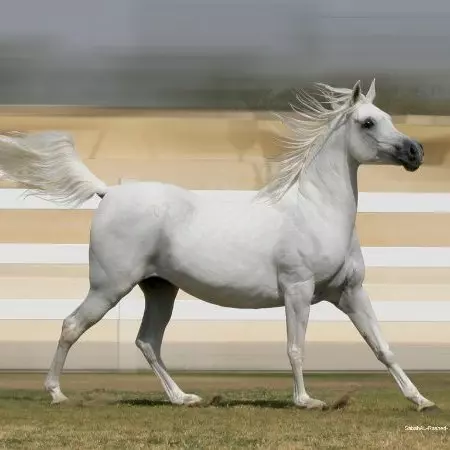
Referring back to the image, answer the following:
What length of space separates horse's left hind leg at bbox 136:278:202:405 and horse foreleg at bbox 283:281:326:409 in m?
0.46

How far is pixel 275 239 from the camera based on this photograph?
6098 mm

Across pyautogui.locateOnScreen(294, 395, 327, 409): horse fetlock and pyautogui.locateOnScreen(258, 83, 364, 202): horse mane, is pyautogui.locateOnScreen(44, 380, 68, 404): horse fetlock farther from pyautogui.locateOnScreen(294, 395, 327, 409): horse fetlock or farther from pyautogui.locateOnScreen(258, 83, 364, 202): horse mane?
pyautogui.locateOnScreen(258, 83, 364, 202): horse mane

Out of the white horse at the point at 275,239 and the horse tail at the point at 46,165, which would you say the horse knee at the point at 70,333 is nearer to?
the white horse at the point at 275,239

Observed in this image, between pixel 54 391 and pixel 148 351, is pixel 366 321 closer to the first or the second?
pixel 148 351

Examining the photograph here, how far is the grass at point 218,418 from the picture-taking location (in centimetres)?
491

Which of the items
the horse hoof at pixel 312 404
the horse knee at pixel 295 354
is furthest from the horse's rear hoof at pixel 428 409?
the horse knee at pixel 295 354

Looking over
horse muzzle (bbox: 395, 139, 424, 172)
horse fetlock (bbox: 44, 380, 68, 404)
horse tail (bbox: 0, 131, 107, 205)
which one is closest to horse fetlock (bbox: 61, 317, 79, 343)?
horse fetlock (bbox: 44, 380, 68, 404)

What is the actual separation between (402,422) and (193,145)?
4788mm

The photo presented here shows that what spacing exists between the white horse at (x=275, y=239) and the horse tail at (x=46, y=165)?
255 millimetres

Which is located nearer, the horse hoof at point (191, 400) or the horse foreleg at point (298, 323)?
the horse foreleg at point (298, 323)

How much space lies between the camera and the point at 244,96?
10398mm

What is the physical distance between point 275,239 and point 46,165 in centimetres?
111

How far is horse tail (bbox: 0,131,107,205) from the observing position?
6.42 metres

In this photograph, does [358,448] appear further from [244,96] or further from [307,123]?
[244,96]
